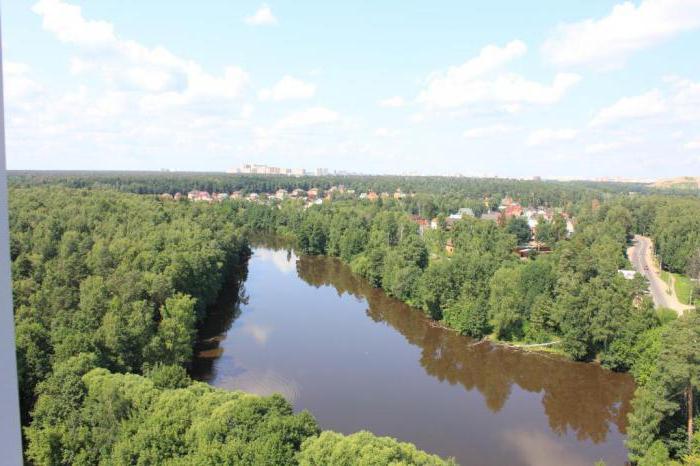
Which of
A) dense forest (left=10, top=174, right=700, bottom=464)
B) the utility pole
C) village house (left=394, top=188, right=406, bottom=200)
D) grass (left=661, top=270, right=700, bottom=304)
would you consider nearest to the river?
dense forest (left=10, top=174, right=700, bottom=464)

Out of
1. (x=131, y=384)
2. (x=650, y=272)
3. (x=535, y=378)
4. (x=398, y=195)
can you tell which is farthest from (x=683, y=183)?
(x=131, y=384)

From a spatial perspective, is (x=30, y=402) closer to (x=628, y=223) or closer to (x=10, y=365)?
(x=10, y=365)

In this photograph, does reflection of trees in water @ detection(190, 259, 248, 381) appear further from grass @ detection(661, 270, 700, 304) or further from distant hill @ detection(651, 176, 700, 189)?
distant hill @ detection(651, 176, 700, 189)

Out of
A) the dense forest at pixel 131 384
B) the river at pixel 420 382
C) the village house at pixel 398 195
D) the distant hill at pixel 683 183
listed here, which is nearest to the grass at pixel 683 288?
the river at pixel 420 382

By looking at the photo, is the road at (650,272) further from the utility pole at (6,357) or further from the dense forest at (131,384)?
the utility pole at (6,357)

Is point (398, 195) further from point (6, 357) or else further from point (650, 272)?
point (6, 357)

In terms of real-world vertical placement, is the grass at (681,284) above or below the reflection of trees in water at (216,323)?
above

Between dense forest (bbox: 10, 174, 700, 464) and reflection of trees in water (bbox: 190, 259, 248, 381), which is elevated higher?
dense forest (bbox: 10, 174, 700, 464)
